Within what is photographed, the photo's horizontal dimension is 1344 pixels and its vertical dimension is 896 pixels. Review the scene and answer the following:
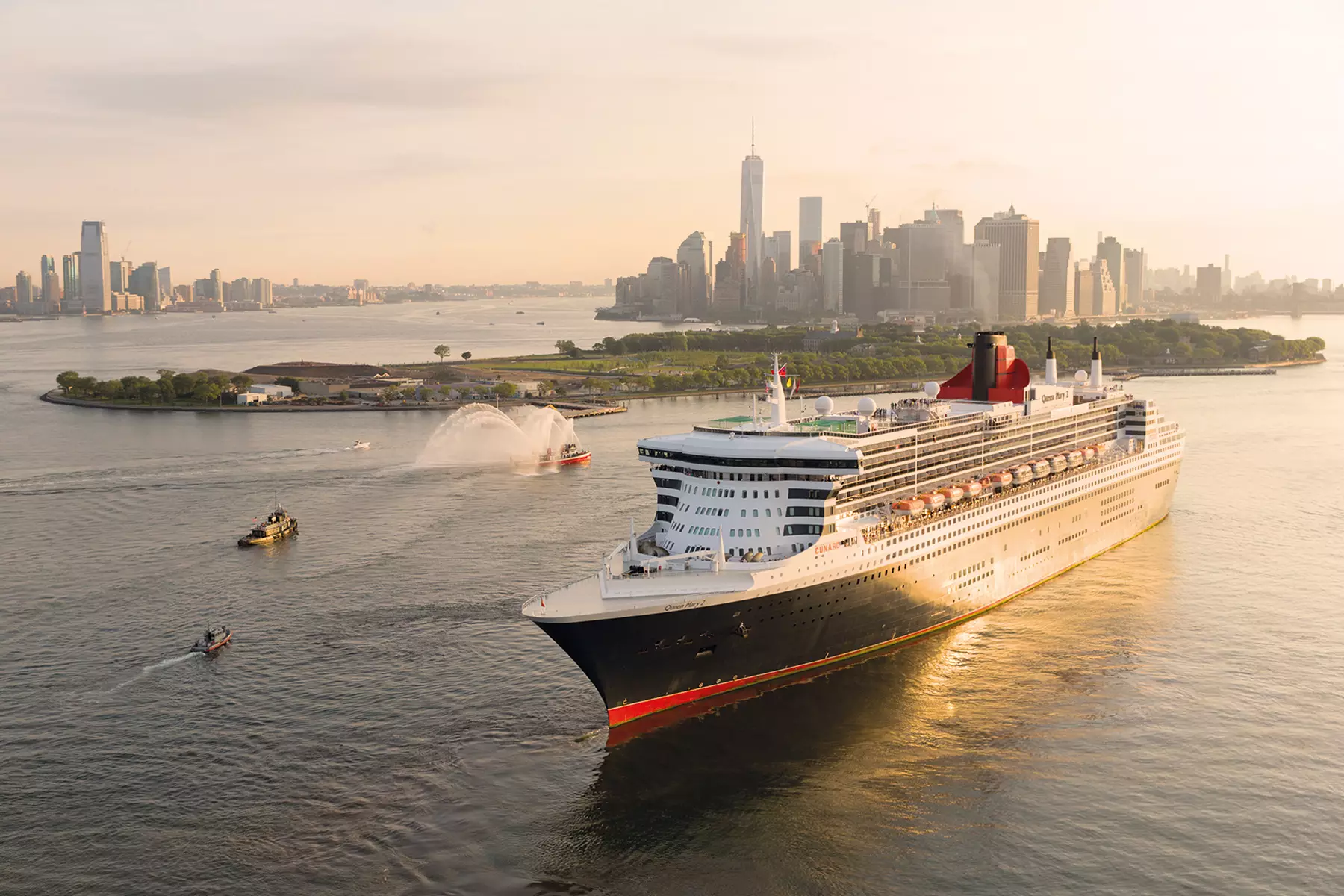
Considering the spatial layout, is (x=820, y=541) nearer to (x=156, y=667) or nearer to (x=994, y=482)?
(x=994, y=482)

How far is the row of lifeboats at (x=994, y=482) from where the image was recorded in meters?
31.5

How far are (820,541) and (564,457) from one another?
117 feet

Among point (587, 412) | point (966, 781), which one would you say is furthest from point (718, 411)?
point (966, 781)

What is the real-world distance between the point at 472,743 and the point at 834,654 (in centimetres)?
943

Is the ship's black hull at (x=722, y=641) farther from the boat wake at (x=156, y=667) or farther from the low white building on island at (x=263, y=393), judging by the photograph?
the low white building on island at (x=263, y=393)

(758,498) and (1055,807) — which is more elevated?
(758,498)

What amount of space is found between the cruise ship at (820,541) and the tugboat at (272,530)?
1897 cm

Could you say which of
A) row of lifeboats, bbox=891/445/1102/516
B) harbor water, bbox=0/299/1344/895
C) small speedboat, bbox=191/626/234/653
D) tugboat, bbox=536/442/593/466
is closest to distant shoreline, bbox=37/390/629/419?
tugboat, bbox=536/442/593/466

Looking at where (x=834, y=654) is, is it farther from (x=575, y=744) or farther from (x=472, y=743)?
(x=472, y=743)

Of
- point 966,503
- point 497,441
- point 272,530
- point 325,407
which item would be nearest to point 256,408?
point 325,407

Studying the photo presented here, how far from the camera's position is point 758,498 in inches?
1144

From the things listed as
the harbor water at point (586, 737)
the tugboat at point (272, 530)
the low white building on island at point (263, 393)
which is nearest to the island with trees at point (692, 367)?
the low white building on island at point (263, 393)

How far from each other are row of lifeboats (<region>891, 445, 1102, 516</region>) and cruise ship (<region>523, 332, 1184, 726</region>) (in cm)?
8

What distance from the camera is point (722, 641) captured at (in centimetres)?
2648
